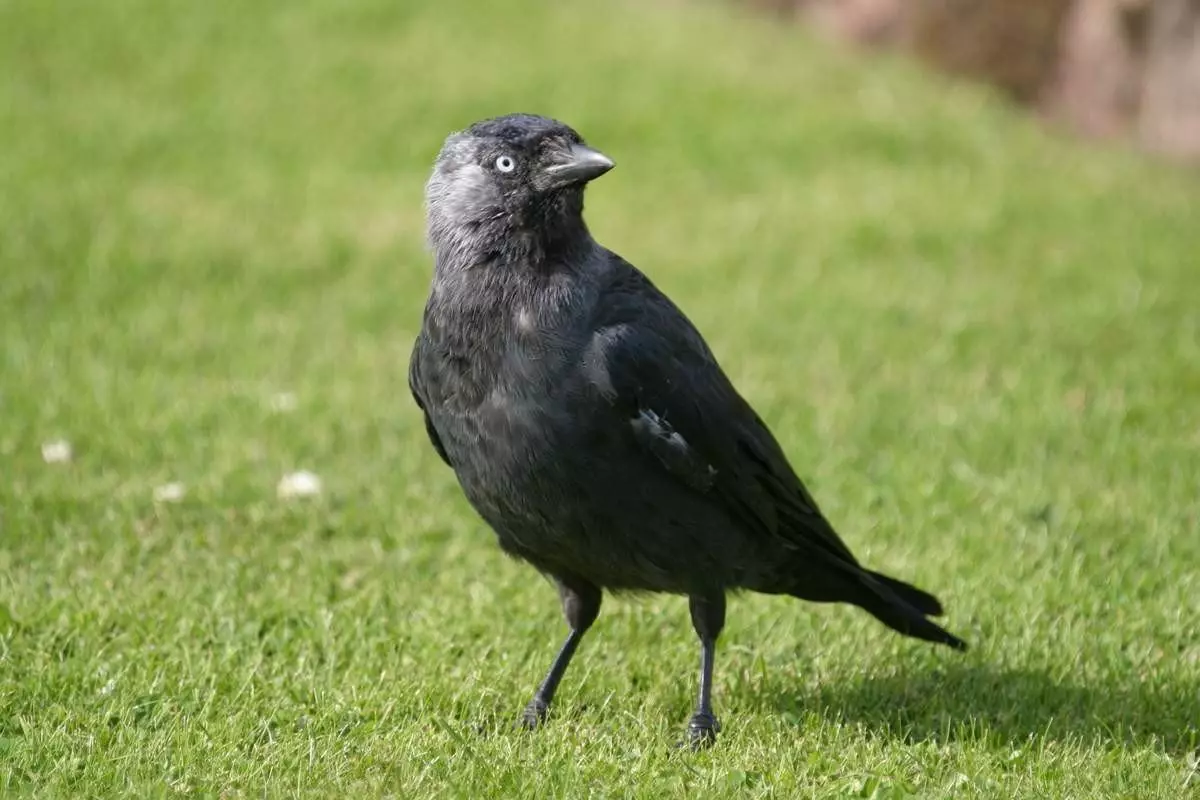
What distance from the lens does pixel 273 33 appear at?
38.2 ft

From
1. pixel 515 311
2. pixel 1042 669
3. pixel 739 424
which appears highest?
pixel 515 311

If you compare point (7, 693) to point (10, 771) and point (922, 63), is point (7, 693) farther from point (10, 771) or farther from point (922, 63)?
point (922, 63)

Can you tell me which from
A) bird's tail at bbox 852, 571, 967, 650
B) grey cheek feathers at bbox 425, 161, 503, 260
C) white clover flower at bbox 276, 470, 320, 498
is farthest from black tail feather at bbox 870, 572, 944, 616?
white clover flower at bbox 276, 470, 320, 498

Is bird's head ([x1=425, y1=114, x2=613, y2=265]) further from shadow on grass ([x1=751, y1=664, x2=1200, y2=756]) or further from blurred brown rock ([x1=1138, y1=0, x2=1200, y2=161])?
blurred brown rock ([x1=1138, y1=0, x2=1200, y2=161])

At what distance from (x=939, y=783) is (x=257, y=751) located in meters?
1.72

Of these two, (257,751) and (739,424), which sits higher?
(739,424)

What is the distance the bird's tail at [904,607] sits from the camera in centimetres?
454

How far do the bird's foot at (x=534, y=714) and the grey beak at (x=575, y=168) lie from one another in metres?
1.45

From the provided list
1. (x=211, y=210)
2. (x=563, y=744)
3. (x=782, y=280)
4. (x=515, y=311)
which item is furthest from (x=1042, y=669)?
(x=211, y=210)

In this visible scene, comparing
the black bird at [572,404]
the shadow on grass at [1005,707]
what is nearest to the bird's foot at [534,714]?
the black bird at [572,404]

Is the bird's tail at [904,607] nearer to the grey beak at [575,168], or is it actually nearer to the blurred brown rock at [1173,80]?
the grey beak at [575,168]

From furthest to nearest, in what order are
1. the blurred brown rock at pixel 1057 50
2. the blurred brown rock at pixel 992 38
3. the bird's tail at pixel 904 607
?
the blurred brown rock at pixel 992 38 < the blurred brown rock at pixel 1057 50 < the bird's tail at pixel 904 607

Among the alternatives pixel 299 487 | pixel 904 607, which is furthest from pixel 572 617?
pixel 299 487

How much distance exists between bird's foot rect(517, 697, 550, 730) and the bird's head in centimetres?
126
